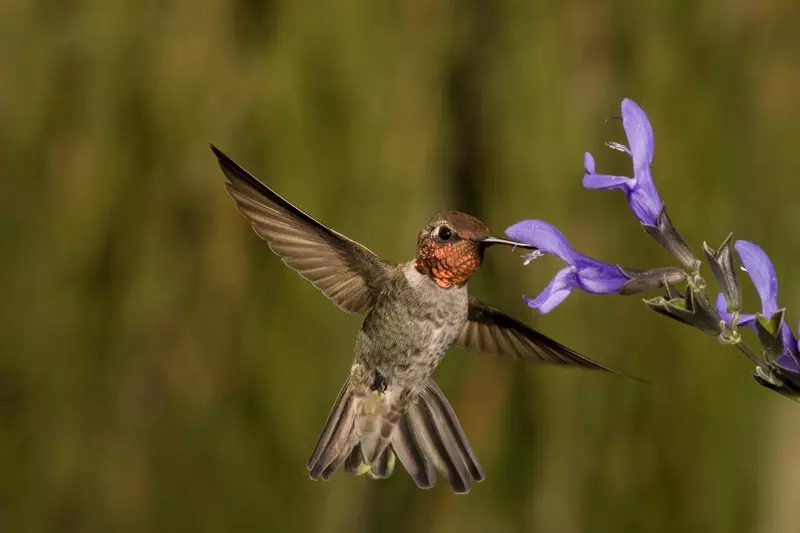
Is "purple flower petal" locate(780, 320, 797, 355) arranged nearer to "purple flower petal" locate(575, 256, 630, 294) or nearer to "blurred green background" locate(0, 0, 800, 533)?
"purple flower petal" locate(575, 256, 630, 294)

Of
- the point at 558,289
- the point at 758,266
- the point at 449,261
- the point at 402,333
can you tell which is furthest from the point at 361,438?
the point at 758,266

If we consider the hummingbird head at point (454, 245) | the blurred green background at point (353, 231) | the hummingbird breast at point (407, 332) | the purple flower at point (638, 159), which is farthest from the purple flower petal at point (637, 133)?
the blurred green background at point (353, 231)

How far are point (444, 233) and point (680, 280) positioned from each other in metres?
0.32

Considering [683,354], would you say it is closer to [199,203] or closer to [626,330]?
[626,330]

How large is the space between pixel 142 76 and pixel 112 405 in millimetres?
688

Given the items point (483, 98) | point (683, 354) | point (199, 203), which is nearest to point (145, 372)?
point (199, 203)

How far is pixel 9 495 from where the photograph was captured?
6.29 ft

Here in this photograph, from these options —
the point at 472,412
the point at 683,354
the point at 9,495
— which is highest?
the point at 683,354

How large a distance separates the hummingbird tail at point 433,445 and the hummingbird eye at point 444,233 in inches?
10.1

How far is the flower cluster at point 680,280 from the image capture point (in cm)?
66

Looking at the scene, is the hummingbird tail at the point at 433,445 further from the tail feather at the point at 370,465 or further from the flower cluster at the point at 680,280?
the flower cluster at the point at 680,280

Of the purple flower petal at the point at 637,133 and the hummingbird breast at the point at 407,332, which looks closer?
the purple flower petal at the point at 637,133

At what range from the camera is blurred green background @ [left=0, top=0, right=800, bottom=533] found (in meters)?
1.76

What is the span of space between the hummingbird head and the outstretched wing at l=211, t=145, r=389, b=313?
104 millimetres
